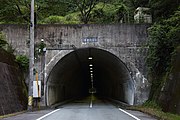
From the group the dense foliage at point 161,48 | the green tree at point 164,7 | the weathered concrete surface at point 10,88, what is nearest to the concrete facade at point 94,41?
the dense foliage at point 161,48

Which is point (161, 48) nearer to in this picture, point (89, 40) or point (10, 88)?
point (89, 40)

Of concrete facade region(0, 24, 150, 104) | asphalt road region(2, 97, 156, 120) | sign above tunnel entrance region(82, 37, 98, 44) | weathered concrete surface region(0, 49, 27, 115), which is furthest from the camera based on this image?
sign above tunnel entrance region(82, 37, 98, 44)

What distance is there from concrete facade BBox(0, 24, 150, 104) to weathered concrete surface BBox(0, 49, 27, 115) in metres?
2.70

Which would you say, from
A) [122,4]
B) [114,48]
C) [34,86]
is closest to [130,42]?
[114,48]

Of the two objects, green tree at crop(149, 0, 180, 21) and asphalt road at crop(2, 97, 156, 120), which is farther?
green tree at crop(149, 0, 180, 21)

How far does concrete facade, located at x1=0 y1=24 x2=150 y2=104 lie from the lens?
24.0 metres

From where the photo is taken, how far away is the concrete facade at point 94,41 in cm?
2400

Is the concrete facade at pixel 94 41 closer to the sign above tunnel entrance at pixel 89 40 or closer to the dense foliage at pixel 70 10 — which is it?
the sign above tunnel entrance at pixel 89 40

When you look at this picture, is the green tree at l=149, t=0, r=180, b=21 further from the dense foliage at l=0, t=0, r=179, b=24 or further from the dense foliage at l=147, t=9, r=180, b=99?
the dense foliage at l=0, t=0, r=179, b=24

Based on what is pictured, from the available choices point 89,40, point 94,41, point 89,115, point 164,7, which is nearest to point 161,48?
point 164,7

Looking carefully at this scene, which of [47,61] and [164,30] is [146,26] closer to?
[164,30]

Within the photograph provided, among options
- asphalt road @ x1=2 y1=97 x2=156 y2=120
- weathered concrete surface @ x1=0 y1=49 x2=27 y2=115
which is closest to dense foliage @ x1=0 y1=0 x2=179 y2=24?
weathered concrete surface @ x1=0 y1=49 x2=27 y2=115

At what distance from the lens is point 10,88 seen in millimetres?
18422

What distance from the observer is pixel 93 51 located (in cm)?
2623
